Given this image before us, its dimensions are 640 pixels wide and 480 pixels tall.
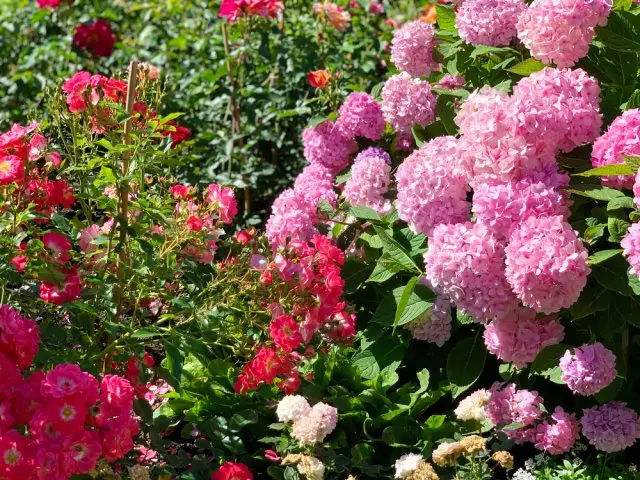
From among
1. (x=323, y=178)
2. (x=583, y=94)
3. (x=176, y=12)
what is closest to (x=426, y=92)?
(x=323, y=178)

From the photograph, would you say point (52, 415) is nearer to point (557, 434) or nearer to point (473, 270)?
point (473, 270)

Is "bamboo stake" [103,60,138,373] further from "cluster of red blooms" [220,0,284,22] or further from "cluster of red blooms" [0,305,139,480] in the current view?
"cluster of red blooms" [220,0,284,22]

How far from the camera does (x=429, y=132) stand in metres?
3.43

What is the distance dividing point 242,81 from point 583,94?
8.02 feet

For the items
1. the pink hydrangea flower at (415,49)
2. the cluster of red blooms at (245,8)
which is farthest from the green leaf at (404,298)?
the cluster of red blooms at (245,8)

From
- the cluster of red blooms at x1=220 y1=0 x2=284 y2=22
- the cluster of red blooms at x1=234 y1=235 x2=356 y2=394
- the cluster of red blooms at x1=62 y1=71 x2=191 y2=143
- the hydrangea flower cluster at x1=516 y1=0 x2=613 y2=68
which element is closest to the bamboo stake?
the cluster of red blooms at x1=62 y1=71 x2=191 y2=143

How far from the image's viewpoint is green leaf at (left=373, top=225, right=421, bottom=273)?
A: 9.91 feet

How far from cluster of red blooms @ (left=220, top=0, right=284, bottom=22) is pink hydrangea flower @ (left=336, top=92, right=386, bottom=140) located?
103cm

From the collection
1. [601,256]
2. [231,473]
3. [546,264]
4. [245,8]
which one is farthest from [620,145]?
[245,8]

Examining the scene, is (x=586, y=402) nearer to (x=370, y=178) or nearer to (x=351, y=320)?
(x=351, y=320)

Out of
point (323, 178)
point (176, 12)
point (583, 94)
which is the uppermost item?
point (583, 94)

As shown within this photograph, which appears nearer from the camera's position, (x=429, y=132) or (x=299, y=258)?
(x=299, y=258)

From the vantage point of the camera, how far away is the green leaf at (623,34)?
9.66ft

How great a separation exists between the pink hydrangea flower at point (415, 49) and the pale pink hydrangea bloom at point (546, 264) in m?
1.06
